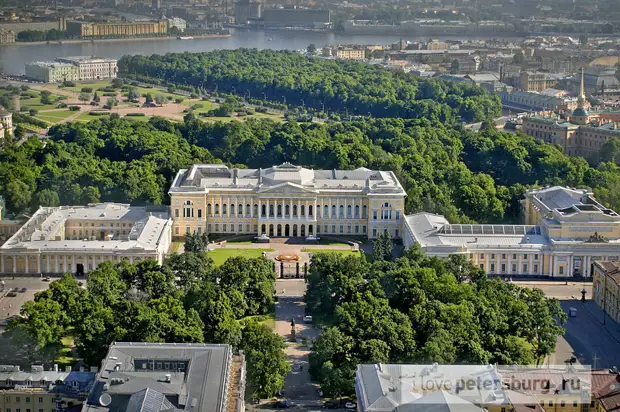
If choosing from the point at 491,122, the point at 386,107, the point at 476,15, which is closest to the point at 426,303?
the point at 491,122

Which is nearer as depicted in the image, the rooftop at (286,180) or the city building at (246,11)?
the rooftop at (286,180)

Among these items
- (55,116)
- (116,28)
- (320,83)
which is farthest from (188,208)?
(116,28)

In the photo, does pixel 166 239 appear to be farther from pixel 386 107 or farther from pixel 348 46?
pixel 348 46

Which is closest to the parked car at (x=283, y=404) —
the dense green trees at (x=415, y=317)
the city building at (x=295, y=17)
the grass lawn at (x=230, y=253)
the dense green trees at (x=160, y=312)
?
the dense green trees at (x=160, y=312)

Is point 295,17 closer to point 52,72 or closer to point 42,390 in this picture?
point 52,72

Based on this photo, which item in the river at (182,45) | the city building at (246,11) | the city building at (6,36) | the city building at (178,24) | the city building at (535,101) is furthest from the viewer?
the city building at (246,11)

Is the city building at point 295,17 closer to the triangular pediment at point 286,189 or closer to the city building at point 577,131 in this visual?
the city building at point 577,131
